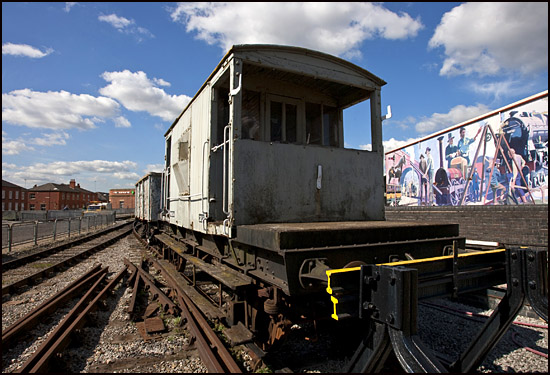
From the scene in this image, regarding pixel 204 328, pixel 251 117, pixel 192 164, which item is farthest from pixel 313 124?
pixel 204 328

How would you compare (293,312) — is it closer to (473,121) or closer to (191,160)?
(191,160)

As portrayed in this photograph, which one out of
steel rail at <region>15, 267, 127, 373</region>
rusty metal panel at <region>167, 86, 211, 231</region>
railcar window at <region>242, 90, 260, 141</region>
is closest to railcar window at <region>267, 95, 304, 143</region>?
railcar window at <region>242, 90, 260, 141</region>

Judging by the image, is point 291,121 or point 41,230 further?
point 41,230

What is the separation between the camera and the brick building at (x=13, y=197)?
6397 centimetres

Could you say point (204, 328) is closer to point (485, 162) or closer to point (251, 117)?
point (251, 117)

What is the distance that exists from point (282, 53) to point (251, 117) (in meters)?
1.27

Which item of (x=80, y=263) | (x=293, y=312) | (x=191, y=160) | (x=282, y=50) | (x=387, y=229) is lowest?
(x=80, y=263)

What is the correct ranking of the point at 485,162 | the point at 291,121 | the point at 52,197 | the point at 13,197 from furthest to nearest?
the point at 52,197 → the point at 13,197 → the point at 485,162 → the point at 291,121

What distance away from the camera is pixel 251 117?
5285mm

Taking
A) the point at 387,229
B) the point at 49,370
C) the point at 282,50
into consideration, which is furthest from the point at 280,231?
the point at 49,370

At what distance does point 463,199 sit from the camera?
15328 millimetres

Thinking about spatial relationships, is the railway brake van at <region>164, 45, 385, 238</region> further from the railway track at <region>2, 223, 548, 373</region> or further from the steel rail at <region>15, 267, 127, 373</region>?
the steel rail at <region>15, 267, 127, 373</region>

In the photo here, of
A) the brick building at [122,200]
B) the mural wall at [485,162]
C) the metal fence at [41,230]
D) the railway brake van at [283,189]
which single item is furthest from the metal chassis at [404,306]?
the brick building at [122,200]

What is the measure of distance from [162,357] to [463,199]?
1566cm
